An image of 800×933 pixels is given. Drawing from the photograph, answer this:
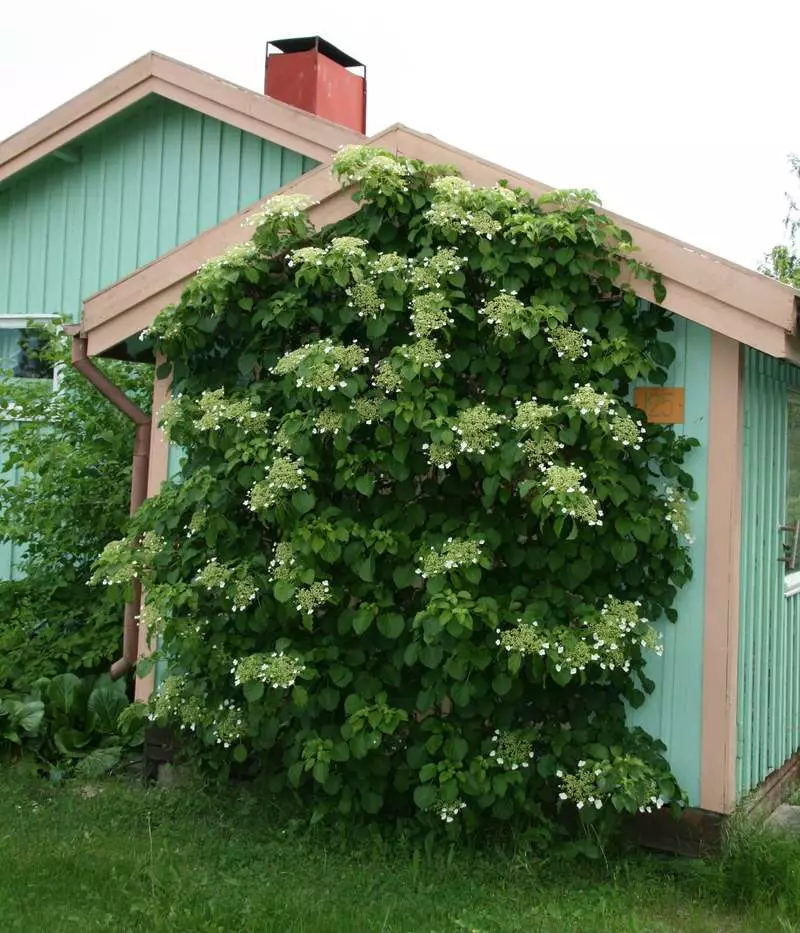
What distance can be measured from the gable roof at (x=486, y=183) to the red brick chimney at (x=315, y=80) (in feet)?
14.0

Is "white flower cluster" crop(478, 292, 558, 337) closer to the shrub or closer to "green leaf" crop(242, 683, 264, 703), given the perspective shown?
"green leaf" crop(242, 683, 264, 703)

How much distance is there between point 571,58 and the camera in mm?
24969

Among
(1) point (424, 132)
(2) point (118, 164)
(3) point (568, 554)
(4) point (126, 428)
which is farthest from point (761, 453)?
(2) point (118, 164)

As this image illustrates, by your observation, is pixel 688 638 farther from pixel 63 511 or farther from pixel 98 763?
pixel 63 511

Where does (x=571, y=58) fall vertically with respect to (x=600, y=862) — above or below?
above

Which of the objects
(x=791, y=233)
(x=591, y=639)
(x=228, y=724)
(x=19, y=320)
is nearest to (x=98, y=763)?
(x=228, y=724)

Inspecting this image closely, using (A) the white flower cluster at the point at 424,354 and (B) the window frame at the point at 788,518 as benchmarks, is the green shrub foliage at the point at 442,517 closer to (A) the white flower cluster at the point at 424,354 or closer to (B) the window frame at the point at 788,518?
(A) the white flower cluster at the point at 424,354

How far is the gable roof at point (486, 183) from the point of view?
16.2 ft

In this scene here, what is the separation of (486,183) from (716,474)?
1.80m

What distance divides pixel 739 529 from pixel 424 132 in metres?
2.50

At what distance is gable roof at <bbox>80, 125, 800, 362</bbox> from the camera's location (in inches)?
195

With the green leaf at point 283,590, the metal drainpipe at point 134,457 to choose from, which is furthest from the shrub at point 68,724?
the green leaf at point 283,590

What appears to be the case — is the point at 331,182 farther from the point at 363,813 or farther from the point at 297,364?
the point at 363,813

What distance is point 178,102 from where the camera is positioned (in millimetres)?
8977
